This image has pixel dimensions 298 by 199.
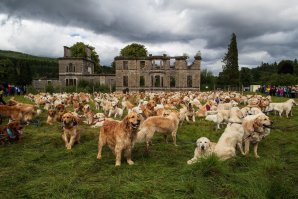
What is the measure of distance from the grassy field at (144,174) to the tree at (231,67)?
64.6 m

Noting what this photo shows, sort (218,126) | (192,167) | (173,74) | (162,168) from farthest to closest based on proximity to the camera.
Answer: (173,74) < (218,126) < (162,168) < (192,167)

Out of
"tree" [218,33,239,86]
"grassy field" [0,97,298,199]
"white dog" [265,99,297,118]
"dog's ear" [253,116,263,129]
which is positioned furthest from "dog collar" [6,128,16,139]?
"tree" [218,33,239,86]

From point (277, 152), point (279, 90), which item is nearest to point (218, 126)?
point (277, 152)

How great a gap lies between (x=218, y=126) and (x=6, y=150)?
8678 mm

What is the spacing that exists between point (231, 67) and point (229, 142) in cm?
6792

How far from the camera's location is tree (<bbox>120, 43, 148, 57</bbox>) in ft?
263

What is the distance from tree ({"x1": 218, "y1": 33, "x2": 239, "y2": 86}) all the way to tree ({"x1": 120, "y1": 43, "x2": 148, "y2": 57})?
2326 cm

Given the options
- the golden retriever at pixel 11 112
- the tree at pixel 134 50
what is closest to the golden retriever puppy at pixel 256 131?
the golden retriever at pixel 11 112

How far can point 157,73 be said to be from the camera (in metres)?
63.8

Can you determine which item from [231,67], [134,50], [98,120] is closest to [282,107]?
[98,120]

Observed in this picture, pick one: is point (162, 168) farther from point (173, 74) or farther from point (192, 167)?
point (173, 74)

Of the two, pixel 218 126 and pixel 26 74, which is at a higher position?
pixel 26 74

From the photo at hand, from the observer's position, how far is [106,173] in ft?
22.0

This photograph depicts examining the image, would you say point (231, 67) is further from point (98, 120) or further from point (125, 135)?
point (125, 135)
